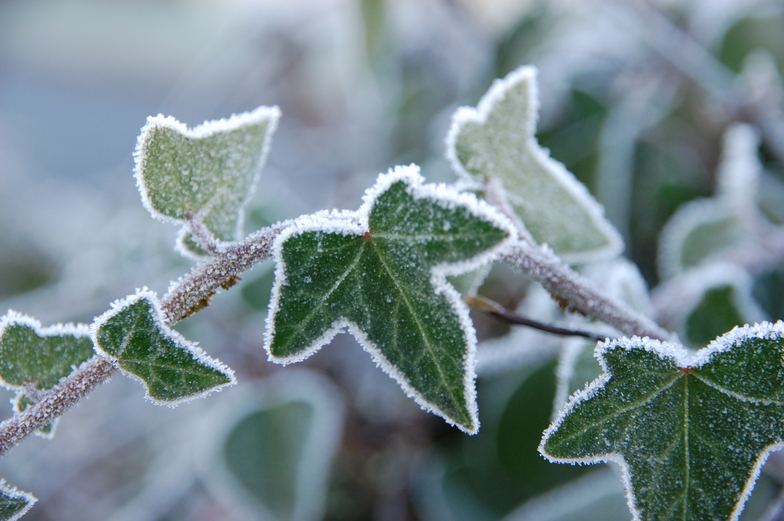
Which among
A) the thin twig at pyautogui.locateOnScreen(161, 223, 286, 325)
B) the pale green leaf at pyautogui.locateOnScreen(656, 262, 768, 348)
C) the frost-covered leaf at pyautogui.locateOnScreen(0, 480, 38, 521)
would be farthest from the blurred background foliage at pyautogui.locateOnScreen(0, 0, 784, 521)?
the frost-covered leaf at pyautogui.locateOnScreen(0, 480, 38, 521)

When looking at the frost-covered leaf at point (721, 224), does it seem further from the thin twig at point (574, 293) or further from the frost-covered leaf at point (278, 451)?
the frost-covered leaf at point (278, 451)

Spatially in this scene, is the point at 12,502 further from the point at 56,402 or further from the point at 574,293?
the point at 574,293

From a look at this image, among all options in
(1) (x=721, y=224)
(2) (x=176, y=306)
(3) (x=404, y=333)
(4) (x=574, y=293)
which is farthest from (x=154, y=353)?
(1) (x=721, y=224)

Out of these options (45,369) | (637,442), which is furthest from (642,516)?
(45,369)

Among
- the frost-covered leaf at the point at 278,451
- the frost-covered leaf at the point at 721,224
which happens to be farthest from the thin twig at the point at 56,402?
the frost-covered leaf at the point at 721,224

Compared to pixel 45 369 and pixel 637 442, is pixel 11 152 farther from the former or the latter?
pixel 637 442

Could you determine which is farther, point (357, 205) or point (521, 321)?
point (357, 205)

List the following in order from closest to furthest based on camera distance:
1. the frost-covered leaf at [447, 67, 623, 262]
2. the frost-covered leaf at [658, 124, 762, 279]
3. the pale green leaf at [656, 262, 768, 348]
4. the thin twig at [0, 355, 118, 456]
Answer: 1. the thin twig at [0, 355, 118, 456]
2. the frost-covered leaf at [447, 67, 623, 262]
3. the pale green leaf at [656, 262, 768, 348]
4. the frost-covered leaf at [658, 124, 762, 279]

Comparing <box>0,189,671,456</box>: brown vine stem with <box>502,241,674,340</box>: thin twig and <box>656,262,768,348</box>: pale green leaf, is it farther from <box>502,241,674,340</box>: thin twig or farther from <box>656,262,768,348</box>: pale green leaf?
<box>656,262,768,348</box>: pale green leaf
